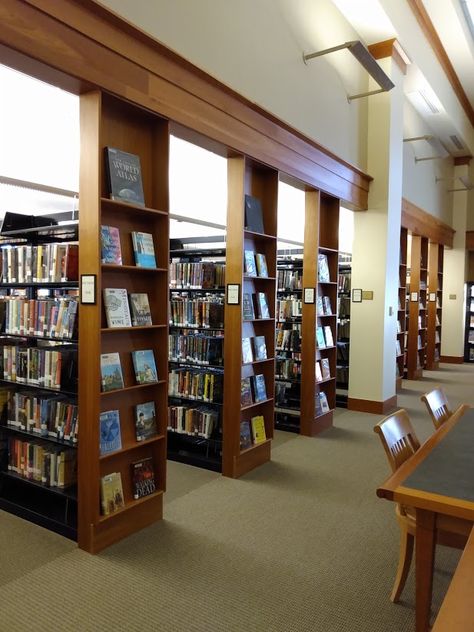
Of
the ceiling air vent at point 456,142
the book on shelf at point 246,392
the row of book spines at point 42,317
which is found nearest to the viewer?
the row of book spines at point 42,317

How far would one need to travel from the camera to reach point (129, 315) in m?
2.88

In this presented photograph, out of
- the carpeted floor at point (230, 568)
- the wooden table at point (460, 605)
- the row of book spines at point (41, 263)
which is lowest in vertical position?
the carpeted floor at point (230, 568)

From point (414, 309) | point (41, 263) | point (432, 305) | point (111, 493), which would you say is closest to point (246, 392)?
point (111, 493)

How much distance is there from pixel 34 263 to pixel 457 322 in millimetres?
10328

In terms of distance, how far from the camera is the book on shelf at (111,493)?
2746 millimetres

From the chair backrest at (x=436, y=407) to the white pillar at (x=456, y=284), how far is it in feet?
29.1

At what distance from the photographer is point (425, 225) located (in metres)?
9.18

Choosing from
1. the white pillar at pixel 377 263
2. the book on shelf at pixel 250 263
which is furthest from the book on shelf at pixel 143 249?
the white pillar at pixel 377 263

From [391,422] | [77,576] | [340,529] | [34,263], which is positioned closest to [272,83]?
[34,263]

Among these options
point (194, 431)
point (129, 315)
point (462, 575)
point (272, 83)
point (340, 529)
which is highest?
point (272, 83)

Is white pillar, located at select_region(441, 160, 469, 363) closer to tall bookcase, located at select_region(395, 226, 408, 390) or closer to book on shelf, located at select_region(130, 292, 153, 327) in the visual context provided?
tall bookcase, located at select_region(395, 226, 408, 390)

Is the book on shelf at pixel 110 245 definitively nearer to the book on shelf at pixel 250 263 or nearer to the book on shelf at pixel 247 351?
the book on shelf at pixel 250 263

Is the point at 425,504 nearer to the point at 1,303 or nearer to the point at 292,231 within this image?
the point at 1,303

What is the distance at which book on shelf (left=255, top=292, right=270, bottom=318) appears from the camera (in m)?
4.21
